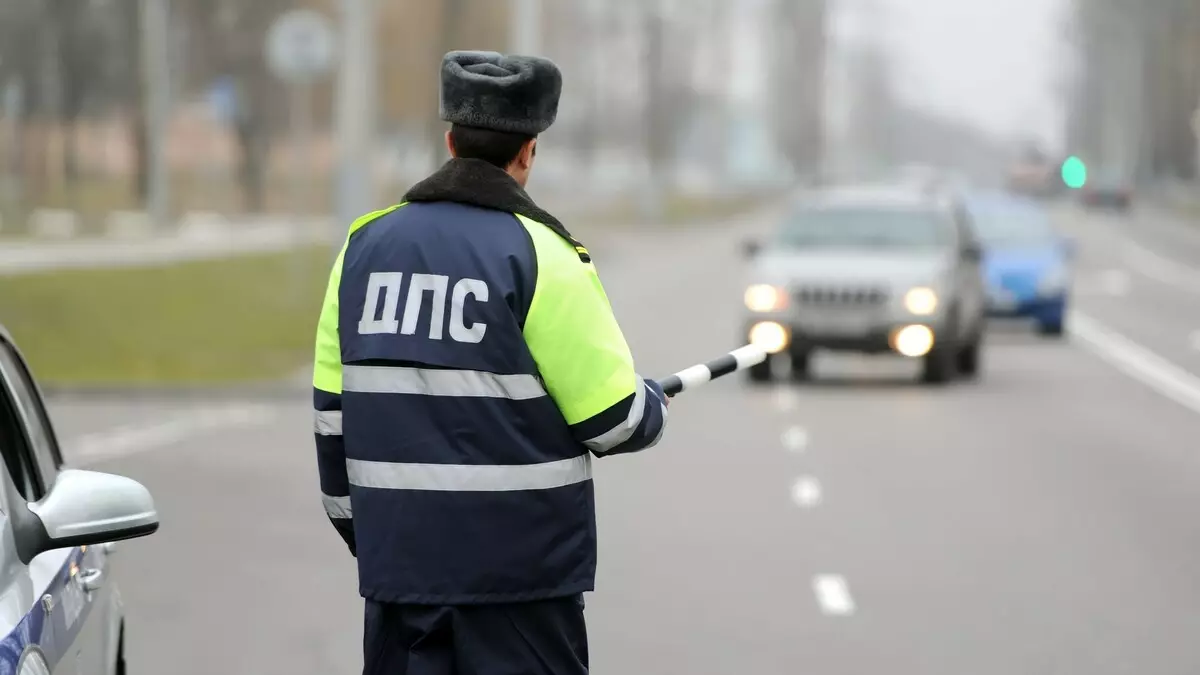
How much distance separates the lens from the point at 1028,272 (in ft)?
96.2

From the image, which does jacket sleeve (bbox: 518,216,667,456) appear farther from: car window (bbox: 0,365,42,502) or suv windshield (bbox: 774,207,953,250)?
suv windshield (bbox: 774,207,953,250)

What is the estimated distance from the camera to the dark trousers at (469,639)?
4656mm

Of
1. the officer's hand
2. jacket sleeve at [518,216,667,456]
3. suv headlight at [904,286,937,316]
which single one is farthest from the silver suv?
jacket sleeve at [518,216,667,456]

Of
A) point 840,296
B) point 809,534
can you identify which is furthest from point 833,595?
point 840,296

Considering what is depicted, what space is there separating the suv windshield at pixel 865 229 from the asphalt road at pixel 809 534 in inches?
50.3

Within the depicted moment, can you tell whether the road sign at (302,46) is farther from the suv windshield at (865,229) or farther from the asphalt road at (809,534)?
the suv windshield at (865,229)

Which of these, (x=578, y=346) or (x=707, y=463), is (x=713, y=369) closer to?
(x=578, y=346)

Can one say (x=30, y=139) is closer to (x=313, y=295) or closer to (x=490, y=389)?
(x=313, y=295)

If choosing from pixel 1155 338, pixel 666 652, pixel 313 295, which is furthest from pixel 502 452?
pixel 313 295

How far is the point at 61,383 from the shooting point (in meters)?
22.3

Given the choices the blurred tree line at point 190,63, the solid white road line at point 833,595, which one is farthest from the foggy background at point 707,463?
the blurred tree line at point 190,63

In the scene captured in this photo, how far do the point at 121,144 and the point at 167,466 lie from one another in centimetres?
10106

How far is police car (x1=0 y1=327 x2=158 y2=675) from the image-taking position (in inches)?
174

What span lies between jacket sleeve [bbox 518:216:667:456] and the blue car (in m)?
24.3
